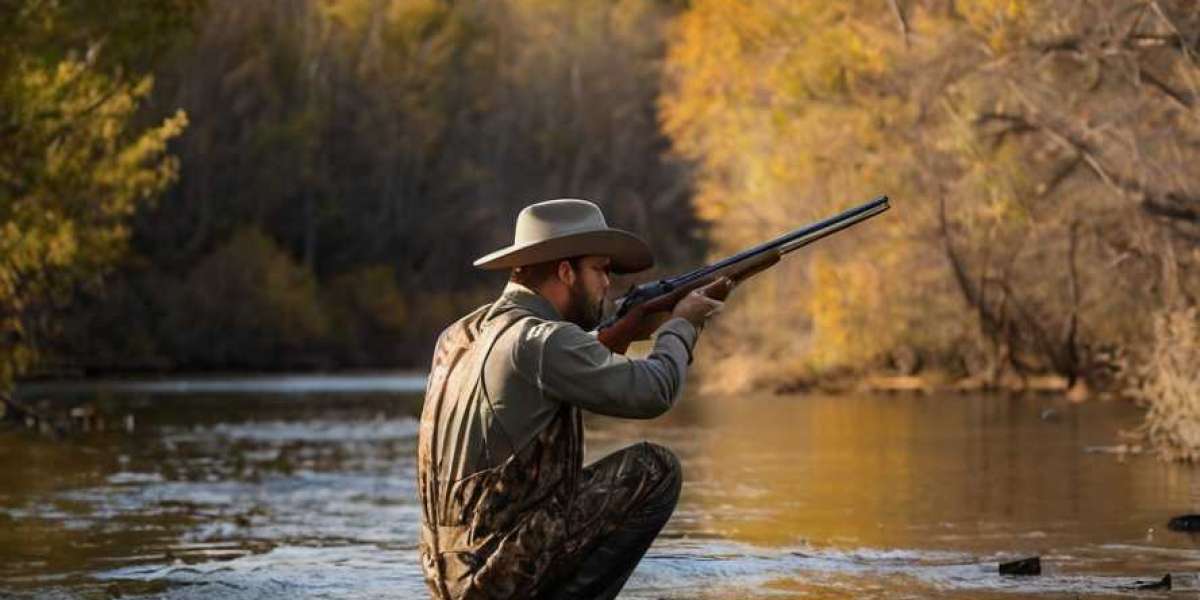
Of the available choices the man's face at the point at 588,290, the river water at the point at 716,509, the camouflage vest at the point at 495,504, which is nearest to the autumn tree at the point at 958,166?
the river water at the point at 716,509

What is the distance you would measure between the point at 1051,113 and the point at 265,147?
4060 centimetres

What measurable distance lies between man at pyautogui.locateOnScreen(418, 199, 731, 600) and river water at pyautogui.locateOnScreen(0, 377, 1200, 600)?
103 inches

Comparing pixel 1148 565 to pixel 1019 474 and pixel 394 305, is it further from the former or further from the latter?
pixel 394 305

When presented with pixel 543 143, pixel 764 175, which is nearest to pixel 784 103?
pixel 764 175

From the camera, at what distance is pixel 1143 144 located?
998 inches

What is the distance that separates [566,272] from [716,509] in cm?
785

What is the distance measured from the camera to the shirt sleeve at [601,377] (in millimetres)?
7707

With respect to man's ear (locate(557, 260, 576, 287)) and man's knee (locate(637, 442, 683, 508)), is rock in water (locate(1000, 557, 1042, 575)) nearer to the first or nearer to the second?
man's knee (locate(637, 442, 683, 508))

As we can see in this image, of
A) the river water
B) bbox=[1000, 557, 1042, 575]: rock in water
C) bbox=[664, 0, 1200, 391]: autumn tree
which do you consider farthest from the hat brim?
bbox=[664, 0, 1200, 391]: autumn tree

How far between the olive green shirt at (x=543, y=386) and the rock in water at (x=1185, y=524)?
242 inches

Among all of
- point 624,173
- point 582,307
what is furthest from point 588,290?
point 624,173

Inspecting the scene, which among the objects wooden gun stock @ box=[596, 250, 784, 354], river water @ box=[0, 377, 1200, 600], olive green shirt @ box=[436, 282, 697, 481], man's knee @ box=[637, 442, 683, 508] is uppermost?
wooden gun stock @ box=[596, 250, 784, 354]

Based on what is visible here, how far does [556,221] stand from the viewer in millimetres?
8047

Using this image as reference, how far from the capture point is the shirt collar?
8070 mm
